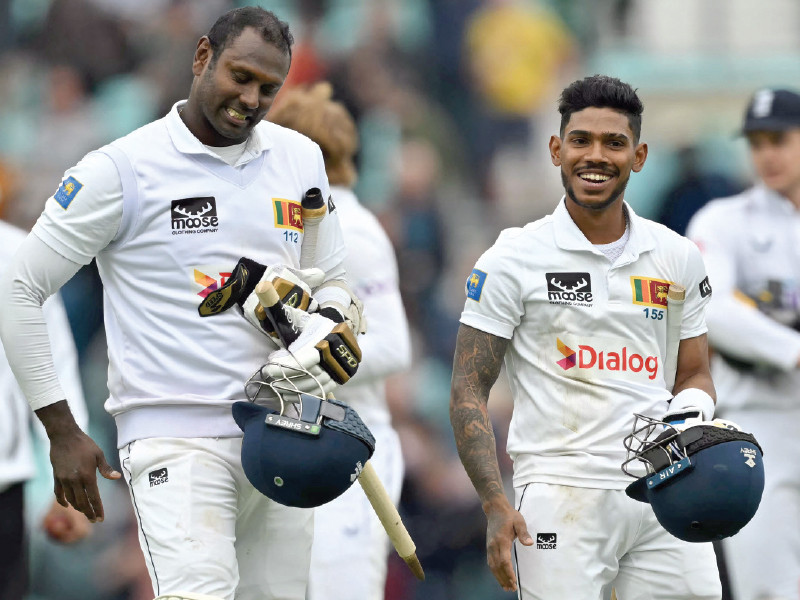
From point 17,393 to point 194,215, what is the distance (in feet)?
7.07

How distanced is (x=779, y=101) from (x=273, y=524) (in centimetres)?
363

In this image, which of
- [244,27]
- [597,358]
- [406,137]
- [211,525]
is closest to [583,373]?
[597,358]

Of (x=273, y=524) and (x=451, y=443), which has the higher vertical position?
(x=273, y=524)

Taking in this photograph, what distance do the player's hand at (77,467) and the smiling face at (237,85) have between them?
3.25 ft

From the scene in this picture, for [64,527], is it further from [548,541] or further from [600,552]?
[600,552]

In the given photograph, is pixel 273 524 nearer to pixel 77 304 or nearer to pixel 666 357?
pixel 666 357

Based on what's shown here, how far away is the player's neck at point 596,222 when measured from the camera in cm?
505

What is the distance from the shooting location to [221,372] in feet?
15.4

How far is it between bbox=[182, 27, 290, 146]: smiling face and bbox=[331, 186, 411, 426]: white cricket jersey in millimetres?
1726

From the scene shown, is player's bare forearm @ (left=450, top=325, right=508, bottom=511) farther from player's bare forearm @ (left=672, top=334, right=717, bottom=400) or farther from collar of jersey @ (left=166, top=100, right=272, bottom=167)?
collar of jersey @ (left=166, top=100, right=272, bottom=167)

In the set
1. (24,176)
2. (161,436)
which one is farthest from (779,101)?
(24,176)

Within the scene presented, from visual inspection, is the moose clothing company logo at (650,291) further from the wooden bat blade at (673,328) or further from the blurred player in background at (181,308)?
the blurred player in background at (181,308)

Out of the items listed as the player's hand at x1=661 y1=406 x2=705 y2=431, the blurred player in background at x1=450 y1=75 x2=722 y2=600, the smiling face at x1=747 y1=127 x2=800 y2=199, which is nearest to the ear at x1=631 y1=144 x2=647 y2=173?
the blurred player in background at x1=450 y1=75 x2=722 y2=600

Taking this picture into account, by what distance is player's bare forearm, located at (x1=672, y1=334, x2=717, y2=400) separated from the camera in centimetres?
506
